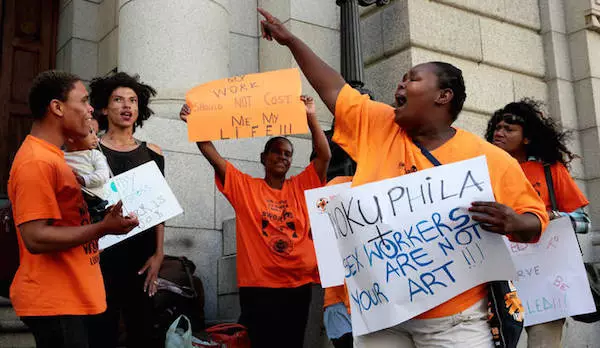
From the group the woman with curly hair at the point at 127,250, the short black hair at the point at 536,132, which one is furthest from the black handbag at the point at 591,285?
the woman with curly hair at the point at 127,250

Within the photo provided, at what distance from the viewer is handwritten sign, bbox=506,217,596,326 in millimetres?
4465

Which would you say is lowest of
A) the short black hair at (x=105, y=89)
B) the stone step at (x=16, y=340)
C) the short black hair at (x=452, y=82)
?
the stone step at (x=16, y=340)

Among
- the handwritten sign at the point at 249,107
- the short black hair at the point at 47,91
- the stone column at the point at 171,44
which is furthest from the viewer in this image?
the stone column at the point at 171,44

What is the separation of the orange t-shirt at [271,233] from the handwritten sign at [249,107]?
0.48 meters

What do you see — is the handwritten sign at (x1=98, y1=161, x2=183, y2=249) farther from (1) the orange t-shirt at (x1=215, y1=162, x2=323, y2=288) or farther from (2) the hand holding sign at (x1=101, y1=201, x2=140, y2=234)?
(2) the hand holding sign at (x1=101, y1=201, x2=140, y2=234)

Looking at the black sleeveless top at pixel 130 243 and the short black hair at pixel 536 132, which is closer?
the black sleeveless top at pixel 130 243

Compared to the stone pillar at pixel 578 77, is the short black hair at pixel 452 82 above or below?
below

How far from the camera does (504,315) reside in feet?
9.15

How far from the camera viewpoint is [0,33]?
9.15 meters

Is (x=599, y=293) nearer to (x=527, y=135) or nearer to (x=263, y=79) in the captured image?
(x=527, y=135)

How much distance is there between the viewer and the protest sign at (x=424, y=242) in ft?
9.14

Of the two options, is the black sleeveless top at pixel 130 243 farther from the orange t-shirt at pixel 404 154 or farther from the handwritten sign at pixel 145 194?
the orange t-shirt at pixel 404 154

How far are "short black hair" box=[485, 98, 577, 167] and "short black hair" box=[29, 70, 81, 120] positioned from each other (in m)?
3.29

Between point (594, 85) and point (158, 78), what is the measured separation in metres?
5.58
